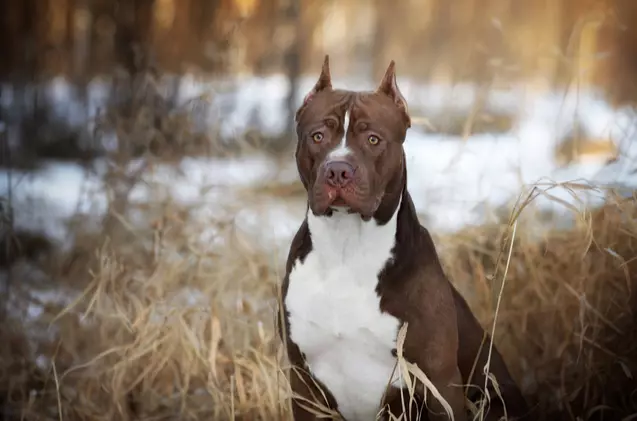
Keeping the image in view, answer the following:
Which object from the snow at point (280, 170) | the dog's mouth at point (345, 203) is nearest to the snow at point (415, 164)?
the snow at point (280, 170)

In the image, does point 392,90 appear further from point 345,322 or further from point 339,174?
point 345,322

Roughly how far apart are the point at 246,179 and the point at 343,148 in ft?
2.07

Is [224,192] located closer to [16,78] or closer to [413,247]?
[16,78]

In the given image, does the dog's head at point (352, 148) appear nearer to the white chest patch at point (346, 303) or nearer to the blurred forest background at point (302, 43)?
the white chest patch at point (346, 303)

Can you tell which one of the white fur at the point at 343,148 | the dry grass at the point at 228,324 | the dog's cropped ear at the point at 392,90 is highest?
the dog's cropped ear at the point at 392,90

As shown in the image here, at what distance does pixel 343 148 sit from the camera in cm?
116

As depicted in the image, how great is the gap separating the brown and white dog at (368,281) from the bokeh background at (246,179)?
0.93ft

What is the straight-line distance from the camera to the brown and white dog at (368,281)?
1186 mm

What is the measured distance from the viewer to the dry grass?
1528 mm

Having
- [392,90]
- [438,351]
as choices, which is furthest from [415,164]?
[438,351]

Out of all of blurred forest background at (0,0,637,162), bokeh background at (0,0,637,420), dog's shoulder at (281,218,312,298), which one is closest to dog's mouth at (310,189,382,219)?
dog's shoulder at (281,218,312,298)

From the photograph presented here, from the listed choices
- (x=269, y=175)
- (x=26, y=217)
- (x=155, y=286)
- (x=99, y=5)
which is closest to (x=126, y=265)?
(x=155, y=286)

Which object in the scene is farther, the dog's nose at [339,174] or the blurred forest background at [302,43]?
the blurred forest background at [302,43]

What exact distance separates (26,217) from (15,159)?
0.13 m
